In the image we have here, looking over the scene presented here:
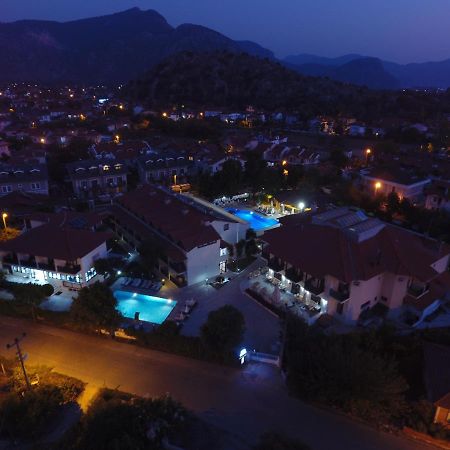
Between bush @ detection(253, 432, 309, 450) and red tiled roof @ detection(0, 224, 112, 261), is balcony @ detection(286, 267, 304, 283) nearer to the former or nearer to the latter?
bush @ detection(253, 432, 309, 450)

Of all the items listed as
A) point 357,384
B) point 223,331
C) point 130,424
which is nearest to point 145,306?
point 223,331

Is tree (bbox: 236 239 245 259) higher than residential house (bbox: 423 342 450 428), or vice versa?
residential house (bbox: 423 342 450 428)

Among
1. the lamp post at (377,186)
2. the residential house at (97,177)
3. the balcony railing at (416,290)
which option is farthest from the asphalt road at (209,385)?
the lamp post at (377,186)

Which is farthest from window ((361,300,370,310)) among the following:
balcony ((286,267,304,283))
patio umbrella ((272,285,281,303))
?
patio umbrella ((272,285,281,303))

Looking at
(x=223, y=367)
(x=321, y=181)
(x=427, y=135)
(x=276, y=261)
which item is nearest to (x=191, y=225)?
(x=276, y=261)

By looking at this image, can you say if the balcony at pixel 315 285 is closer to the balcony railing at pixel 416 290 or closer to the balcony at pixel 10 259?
the balcony railing at pixel 416 290

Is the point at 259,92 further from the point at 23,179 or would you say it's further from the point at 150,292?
the point at 150,292
